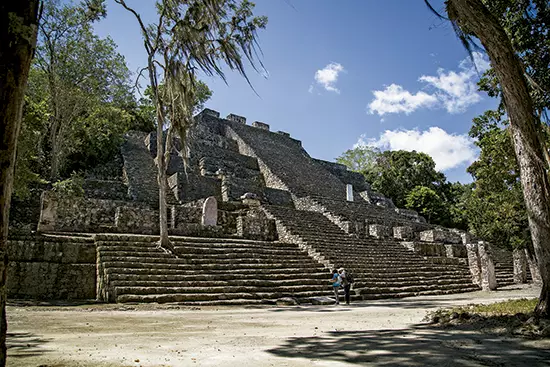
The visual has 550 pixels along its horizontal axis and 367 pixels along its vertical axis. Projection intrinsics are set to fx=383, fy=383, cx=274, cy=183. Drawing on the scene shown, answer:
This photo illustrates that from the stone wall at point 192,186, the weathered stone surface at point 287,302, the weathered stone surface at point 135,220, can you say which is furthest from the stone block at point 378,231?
the weathered stone surface at point 135,220

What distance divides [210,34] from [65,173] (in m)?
14.7

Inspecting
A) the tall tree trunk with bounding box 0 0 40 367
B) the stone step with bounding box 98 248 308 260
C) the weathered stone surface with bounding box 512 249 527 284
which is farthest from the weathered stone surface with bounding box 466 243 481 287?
the tall tree trunk with bounding box 0 0 40 367

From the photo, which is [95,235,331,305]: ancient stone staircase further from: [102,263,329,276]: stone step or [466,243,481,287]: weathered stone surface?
[466,243,481,287]: weathered stone surface

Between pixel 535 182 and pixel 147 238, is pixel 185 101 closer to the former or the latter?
pixel 147 238

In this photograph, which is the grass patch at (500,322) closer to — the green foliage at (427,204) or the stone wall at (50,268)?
the stone wall at (50,268)

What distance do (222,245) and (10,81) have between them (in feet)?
32.0

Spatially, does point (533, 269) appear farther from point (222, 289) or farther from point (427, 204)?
point (427, 204)

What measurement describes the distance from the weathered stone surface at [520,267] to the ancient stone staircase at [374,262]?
2388 mm

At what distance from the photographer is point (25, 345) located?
3.12 m

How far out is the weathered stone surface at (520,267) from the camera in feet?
53.6

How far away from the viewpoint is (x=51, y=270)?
8359 millimetres

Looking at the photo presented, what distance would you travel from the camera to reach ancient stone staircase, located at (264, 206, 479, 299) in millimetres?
12109

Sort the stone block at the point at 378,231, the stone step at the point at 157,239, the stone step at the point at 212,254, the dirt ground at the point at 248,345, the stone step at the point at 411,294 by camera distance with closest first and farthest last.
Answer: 1. the dirt ground at the point at 248,345
2. the stone step at the point at 212,254
3. the stone step at the point at 157,239
4. the stone step at the point at 411,294
5. the stone block at the point at 378,231

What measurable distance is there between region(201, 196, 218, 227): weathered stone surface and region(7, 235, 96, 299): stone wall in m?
4.87
